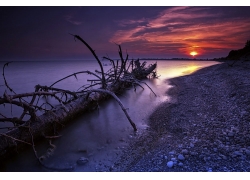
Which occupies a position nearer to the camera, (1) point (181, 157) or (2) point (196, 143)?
(1) point (181, 157)

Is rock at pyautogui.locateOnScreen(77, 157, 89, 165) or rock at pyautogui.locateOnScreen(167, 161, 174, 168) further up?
rock at pyautogui.locateOnScreen(167, 161, 174, 168)

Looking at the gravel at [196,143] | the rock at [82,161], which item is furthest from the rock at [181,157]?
the rock at [82,161]

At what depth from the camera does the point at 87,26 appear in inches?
132

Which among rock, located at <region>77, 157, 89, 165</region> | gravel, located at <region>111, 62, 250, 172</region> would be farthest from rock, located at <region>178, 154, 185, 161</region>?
rock, located at <region>77, 157, 89, 165</region>

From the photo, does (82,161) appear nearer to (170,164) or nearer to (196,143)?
(170,164)

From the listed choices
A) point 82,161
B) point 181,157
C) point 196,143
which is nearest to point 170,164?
point 181,157

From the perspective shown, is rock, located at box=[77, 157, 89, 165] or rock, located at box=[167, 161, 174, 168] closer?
rock, located at box=[167, 161, 174, 168]

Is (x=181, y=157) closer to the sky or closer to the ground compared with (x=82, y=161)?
closer to the sky

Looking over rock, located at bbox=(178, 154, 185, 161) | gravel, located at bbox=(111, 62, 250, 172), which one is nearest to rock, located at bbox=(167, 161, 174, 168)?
gravel, located at bbox=(111, 62, 250, 172)

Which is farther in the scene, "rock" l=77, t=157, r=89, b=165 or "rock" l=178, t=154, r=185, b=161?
"rock" l=77, t=157, r=89, b=165

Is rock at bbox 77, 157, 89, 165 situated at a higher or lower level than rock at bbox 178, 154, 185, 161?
lower

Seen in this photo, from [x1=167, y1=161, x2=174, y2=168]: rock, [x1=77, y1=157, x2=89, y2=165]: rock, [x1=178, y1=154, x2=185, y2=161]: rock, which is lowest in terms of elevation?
[x1=77, y1=157, x2=89, y2=165]: rock

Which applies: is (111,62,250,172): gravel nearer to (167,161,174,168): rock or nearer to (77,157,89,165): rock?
(167,161,174,168): rock

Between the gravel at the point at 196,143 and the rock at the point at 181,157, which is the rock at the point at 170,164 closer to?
the gravel at the point at 196,143
